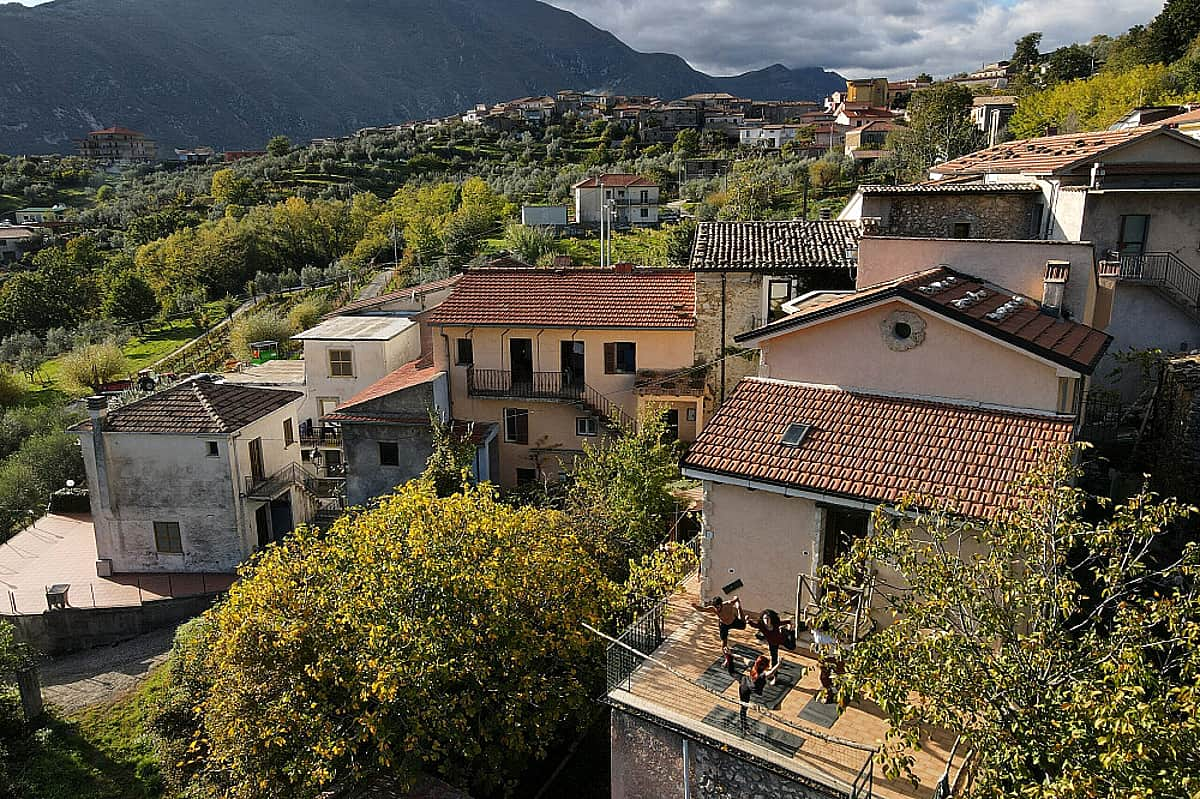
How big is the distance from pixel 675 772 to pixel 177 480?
2024 cm

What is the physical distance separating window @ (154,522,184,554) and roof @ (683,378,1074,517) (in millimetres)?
19670

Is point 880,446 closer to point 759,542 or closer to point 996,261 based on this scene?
point 759,542

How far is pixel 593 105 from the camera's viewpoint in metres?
170

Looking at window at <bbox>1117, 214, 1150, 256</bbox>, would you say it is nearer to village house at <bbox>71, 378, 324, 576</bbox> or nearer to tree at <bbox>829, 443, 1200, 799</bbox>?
tree at <bbox>829, 443, 1200, 799</bbox>

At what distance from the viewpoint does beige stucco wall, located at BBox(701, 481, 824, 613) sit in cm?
1266

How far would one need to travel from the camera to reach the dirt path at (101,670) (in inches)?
822

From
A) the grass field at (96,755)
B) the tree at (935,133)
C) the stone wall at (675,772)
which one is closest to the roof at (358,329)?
the grass field at (96,755)

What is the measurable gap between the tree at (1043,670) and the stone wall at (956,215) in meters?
14.8

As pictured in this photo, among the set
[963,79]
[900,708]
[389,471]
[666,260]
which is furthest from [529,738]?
[963,79]

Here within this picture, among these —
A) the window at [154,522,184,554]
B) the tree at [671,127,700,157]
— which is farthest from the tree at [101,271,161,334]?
the tree at [671,127,700,157]

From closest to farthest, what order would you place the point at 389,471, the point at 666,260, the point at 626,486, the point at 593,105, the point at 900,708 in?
the point at 900,708
the point at 626,486
the point at 389,471
the point at 666,260
the point at 593,105

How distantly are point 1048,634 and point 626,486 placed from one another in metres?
11.9

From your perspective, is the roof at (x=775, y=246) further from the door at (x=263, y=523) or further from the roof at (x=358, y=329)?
the door at (x=263, y=523)

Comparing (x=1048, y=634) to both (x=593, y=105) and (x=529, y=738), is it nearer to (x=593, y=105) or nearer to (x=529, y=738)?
(x=529, y=738)
